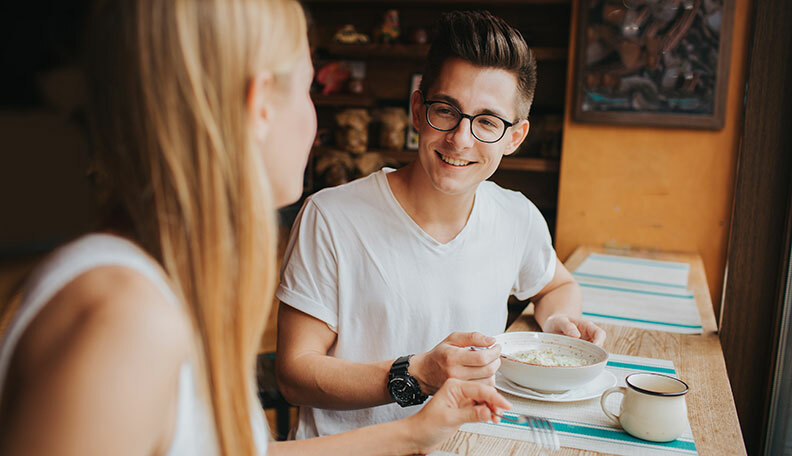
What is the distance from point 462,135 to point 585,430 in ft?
2.24

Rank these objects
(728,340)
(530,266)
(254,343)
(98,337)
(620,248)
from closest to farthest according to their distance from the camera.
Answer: (98,337) < (254,343) < (530,266) < (728,340) < (620,248)

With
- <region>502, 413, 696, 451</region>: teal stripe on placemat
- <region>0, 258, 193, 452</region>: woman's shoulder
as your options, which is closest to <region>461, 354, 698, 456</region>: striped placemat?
<region>502, 413, 696, 451</region>: teal stripe on placemat

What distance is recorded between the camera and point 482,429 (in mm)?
1137

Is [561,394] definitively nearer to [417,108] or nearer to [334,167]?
[417,108]

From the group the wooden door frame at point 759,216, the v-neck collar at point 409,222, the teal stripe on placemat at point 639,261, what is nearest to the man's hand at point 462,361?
the v-neck collar at point 409,222

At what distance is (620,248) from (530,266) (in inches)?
54.9

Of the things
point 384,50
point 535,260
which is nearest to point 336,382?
point 535,260

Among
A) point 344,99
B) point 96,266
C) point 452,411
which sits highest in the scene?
point 344,99

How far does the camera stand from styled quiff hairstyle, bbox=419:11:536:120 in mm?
1479

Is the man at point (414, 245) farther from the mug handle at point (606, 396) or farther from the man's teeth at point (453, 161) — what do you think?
the mug handle at point (606, 396)

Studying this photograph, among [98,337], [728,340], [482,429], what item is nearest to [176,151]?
[98,337]

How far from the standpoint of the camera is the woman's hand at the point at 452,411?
1.03 metres

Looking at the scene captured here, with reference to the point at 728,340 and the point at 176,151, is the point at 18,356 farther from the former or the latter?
the point at 728,340

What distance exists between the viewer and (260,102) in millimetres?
704
